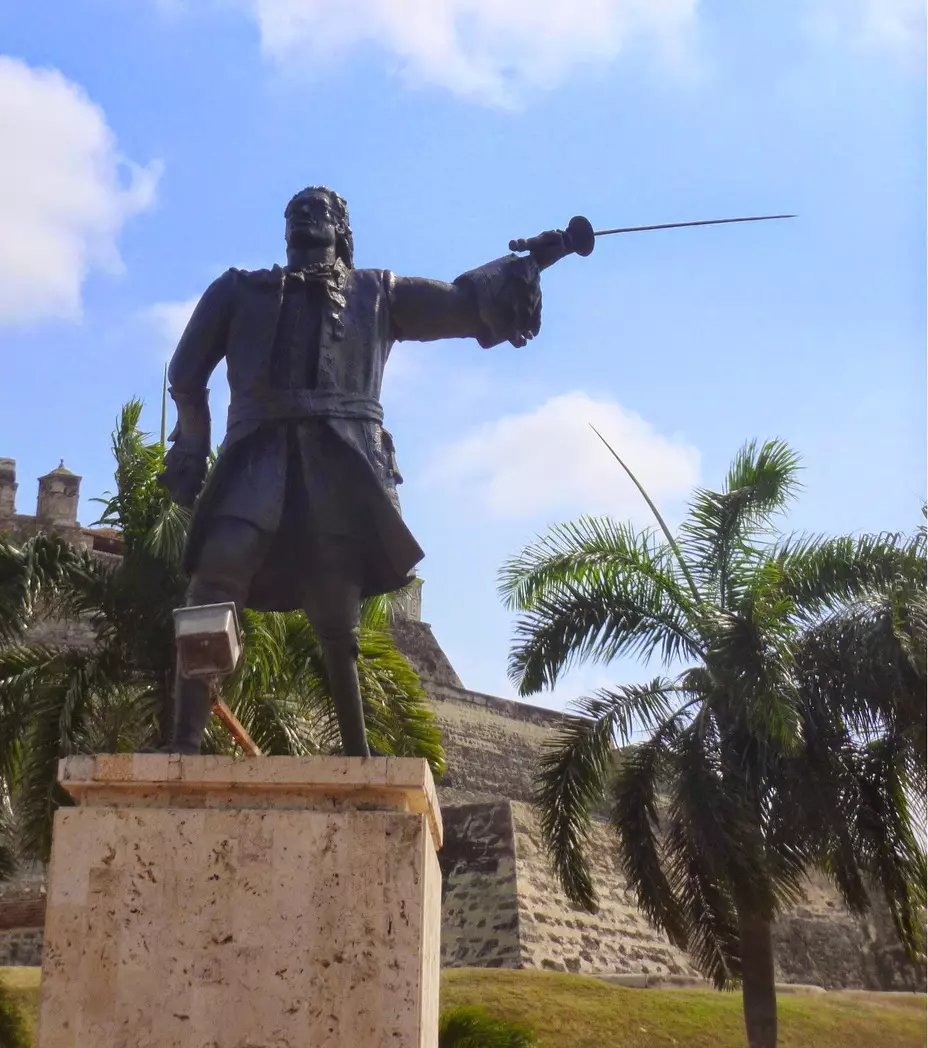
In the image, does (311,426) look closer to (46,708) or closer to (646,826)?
(46,708)

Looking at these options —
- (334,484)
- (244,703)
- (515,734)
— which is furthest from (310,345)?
(515,734)

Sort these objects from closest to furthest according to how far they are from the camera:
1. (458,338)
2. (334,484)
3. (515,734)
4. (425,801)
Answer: (425,801), (334,484), (458,338), (515,734)

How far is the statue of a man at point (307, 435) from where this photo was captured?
4.77 meters

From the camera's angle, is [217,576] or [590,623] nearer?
[217,576]

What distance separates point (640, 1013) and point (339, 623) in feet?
37.4

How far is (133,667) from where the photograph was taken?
1221cm

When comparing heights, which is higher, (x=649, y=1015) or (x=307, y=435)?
(x=307, y=435)

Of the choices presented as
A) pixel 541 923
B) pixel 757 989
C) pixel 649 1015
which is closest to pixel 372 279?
pixel 757 989

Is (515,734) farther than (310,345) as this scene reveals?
Yes

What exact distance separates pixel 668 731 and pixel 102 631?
4.49 metres

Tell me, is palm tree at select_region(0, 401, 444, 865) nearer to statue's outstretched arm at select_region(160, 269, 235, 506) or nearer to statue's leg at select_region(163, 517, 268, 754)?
statue's outstretched arm at select_region(160, 269, 235, 506)

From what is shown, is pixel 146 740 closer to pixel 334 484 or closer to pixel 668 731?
pixel 668 731

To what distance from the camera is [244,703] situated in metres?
11.9

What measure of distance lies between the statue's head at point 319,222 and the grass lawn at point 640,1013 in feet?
32.7
